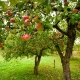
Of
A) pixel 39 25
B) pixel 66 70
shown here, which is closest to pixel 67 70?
pixel 66 70

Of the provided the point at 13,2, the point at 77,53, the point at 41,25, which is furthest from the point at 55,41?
the point at 77,53

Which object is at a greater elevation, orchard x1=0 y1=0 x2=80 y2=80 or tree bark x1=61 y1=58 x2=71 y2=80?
orchard x1=0 y1=0 x2=80 y2=80

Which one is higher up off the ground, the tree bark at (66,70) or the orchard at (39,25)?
the orchard at (39,25)

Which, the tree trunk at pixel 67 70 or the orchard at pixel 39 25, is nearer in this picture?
the orchard at pixel 39 25

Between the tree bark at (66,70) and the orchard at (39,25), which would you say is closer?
the orchard at (39,25)

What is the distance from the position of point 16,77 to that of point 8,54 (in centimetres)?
331

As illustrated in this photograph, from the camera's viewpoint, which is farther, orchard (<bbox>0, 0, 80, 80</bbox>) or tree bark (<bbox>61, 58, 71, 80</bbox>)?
tree bark (<bbox>61, 58, 71, 80</bbox>)

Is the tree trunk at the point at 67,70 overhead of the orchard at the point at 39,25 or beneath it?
beneath

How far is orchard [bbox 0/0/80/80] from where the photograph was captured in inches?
107

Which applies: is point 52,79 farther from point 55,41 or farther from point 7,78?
point 55,41

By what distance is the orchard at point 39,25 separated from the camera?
273cm

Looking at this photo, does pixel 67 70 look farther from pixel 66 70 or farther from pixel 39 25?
pixel 39 25

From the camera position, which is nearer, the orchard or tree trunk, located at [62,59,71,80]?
the orchard

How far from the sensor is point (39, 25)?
2.54 m
